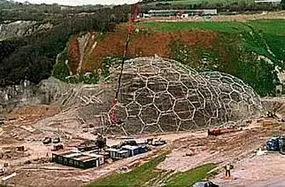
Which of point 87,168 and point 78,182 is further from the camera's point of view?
point 87,168

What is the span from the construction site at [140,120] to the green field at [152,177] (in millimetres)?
114

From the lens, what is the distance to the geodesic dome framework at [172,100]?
235 feet

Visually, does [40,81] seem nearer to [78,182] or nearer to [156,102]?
[156,102]

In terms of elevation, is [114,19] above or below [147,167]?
above

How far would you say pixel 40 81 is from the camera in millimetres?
90812

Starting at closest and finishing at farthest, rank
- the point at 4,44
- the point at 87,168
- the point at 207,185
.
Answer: the point at 207,185, the point at 87,168, the point at 4,44

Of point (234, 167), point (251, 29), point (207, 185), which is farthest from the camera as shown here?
point (251, 29)

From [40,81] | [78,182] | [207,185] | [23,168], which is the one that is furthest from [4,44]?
[207,185]

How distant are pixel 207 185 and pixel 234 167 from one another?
7717 millimetres

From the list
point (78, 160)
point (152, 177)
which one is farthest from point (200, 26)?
point (152, 177)

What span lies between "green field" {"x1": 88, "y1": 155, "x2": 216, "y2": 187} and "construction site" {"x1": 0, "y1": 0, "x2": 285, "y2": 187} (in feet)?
0.37

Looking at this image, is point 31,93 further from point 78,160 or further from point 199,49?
point 78,160

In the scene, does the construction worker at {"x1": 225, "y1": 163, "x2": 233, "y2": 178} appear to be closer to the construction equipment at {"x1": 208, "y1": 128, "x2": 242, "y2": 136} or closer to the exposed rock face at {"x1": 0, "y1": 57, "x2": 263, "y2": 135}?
the construction equipment at {"x1": 208, "y1": 128, "x2": 242, "y2": 136}

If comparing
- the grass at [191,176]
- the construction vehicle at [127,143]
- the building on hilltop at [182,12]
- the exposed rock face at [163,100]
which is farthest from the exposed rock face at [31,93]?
the grass at [191,176]
